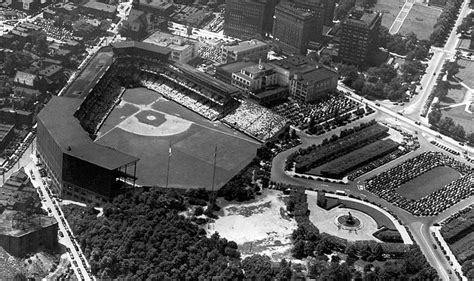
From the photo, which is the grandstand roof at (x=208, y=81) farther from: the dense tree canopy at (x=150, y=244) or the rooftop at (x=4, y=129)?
the dense tree canopy at (x=150, y=244)

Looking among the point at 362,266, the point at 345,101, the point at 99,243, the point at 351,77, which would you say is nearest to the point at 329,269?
the point at 362,266

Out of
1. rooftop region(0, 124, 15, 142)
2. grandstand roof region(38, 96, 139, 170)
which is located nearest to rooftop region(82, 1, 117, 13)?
grandstand roof region(38, 96, 139, 170)

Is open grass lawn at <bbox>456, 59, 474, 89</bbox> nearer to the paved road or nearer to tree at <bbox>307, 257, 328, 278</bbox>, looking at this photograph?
the paved road

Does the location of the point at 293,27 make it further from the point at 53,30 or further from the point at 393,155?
the point at 53,30

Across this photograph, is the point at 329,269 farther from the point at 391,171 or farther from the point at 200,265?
the point at 391,171

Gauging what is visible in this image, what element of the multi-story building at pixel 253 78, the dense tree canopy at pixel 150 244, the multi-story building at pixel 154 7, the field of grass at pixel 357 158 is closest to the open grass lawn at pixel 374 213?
the field of grass at pixel 357 158

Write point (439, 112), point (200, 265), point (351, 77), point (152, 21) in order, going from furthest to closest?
point (152, 21) → point (351, 77) → point (439, 112) → point (200, 265)
